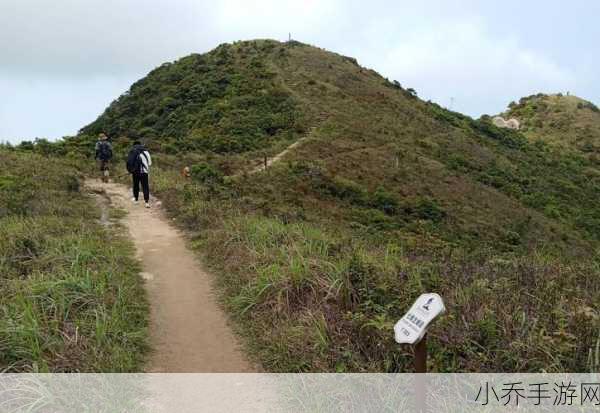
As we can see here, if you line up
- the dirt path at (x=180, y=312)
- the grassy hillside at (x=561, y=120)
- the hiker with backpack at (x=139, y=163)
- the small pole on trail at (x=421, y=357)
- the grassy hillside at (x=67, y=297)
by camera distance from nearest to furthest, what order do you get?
the small pole on trail at (x=421, y=357) → the grassy hillside at (x=67, y=297) → the dirt path at (x=180, y=312) → the hiker with backpack at (x=139, y=163) → the grassy hillside at (x=561, y=120)

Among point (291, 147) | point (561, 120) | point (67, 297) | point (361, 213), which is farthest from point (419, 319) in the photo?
point (561, 120)

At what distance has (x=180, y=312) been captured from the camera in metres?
6.31

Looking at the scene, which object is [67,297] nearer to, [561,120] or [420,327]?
[420,327]

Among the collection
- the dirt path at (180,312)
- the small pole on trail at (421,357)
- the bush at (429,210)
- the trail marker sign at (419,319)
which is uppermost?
the trail marker sign at (419,319)

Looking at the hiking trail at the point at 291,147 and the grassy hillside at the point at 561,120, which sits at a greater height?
the grassy hillside at the point at 561,120

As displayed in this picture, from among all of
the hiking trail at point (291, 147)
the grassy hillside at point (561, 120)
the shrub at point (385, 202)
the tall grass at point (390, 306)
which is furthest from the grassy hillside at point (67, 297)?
the grassy hillside at point (561, 120)

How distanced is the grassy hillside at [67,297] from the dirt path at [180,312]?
0.20 metres

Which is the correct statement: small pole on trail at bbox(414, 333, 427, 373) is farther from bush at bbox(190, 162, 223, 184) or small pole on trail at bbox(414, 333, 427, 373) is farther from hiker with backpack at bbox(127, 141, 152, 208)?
bush at bbox(190, 162, 223, 184)

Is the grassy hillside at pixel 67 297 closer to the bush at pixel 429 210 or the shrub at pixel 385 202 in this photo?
the shrub at pixel 385 202

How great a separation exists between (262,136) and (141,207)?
22.1 metres

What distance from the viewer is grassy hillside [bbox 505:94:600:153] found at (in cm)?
6269

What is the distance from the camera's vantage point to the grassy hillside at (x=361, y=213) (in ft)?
15.4

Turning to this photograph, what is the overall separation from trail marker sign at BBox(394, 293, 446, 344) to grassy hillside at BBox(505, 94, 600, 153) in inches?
2501

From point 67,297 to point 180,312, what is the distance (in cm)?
130
